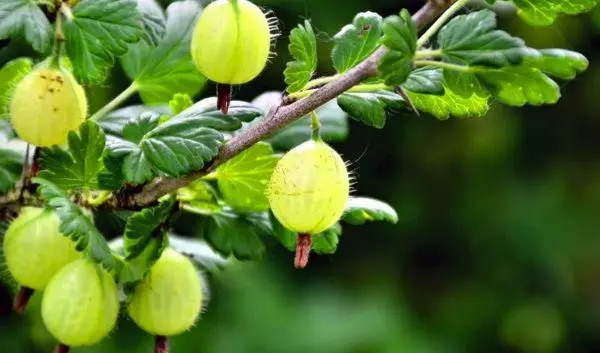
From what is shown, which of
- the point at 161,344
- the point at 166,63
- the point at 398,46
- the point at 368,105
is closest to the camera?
the point at 398,46

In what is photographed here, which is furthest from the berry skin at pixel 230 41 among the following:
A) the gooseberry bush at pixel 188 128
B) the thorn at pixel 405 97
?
the thorn at pixel 405 97

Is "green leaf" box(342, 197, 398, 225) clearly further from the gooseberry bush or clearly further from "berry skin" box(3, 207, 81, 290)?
"berry skin" box(3, 207, 81, 290)

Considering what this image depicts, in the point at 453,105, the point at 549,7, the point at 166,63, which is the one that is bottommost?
the point at 166,63

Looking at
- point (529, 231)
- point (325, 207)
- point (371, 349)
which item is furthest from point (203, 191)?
point (529, 231)

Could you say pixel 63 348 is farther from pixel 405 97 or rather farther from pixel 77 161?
pixel 405 97

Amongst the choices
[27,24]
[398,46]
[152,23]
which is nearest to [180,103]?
[152,23]

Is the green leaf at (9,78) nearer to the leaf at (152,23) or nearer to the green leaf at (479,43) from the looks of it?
the leaf at (152,23)

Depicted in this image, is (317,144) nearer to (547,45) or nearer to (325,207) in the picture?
(325,207)
